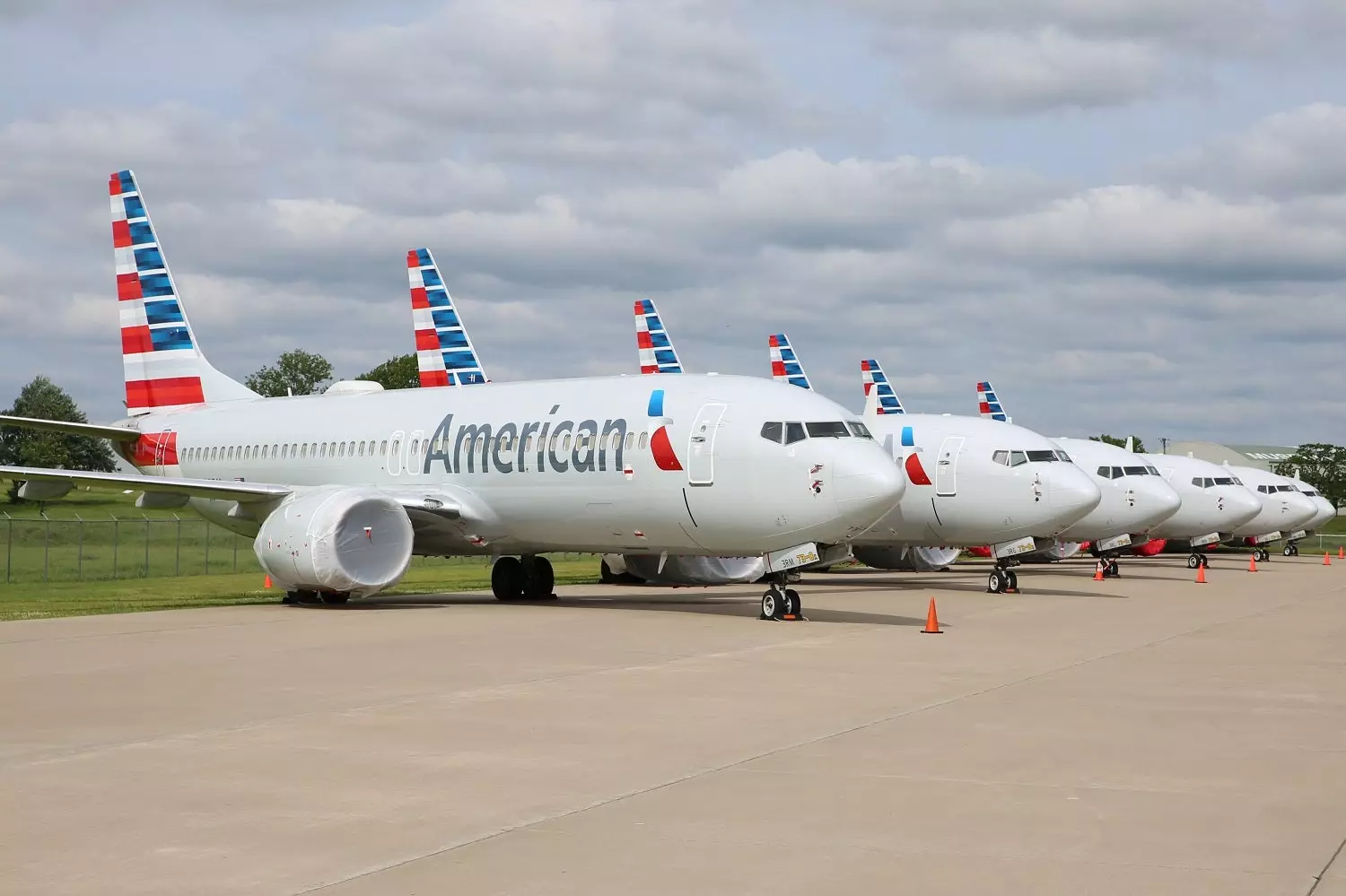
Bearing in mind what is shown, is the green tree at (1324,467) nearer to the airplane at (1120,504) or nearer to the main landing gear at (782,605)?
the airplane at (1120,504)

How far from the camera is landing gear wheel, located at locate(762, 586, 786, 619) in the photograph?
71.7 feet

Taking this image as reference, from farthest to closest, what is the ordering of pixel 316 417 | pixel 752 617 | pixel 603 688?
pixel 316 417 < pixel 752 617 < pixel 603 688

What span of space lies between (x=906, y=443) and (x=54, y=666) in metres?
20.8

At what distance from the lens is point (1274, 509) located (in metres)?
53.1

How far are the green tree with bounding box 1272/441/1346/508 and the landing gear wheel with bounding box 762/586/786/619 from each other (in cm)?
12009

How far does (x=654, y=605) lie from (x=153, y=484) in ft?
28.8

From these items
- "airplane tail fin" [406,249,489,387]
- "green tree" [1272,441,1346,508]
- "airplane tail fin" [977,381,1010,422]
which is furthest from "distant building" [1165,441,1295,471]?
"airplane tail fin" [406,249,489,387]

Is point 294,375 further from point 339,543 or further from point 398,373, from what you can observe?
point 339,543

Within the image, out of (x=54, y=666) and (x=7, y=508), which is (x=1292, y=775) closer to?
(x=54, y=666)

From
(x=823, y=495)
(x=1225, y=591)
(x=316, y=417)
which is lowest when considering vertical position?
(x=1225, y=591)

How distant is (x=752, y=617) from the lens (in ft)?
74.1

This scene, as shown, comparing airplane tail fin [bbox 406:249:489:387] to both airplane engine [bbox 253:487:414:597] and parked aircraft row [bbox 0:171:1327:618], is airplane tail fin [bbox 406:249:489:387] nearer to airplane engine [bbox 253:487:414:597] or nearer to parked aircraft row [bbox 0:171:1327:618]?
parked aircraft row [bbox 0:171:1327:618]

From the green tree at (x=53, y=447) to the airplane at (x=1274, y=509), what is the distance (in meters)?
59.4

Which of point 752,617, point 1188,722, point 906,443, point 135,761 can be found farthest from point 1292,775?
point 906,443
